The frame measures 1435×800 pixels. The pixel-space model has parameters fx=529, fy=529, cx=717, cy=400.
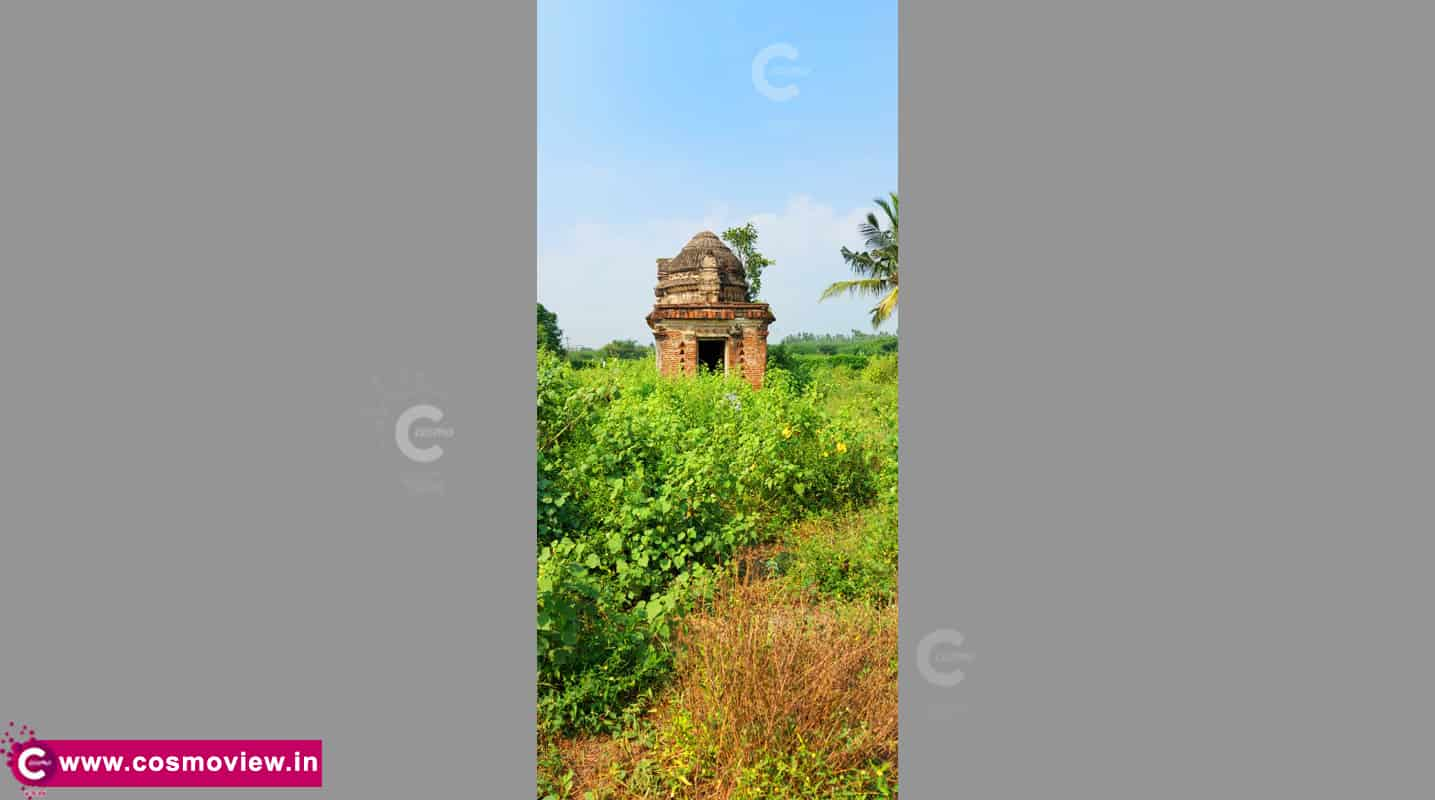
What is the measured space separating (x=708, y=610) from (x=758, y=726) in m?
0.92

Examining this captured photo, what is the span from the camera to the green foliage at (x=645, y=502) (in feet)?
7.68

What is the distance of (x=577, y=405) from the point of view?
420 cm

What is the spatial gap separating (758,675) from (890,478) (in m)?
2.53

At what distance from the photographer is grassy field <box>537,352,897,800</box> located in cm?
193

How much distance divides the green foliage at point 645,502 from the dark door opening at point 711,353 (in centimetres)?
572

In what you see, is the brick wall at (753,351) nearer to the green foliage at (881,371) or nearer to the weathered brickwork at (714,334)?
the weathered brickwork at (714,334)

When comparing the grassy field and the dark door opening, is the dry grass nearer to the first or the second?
the grassy field
